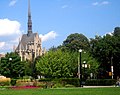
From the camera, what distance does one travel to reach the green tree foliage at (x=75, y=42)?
10556 cm

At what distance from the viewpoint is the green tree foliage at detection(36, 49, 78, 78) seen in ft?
249

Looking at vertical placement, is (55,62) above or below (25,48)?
below

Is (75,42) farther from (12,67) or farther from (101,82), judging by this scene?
(101,82)

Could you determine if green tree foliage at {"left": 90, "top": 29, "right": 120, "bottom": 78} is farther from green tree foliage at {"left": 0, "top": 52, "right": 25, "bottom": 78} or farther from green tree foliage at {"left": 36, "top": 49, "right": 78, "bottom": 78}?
green tree foliage at {"left": 0, "top": 52, "right": 25, "bottom": 78}

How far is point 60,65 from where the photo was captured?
251ft

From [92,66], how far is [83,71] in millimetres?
2852

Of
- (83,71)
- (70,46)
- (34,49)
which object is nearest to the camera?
(83,71)

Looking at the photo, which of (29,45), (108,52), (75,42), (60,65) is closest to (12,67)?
(75,42)

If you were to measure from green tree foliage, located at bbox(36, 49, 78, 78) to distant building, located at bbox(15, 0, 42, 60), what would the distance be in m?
93.6

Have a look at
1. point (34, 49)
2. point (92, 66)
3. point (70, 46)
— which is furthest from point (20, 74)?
point (34, 49)

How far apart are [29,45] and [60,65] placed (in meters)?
104

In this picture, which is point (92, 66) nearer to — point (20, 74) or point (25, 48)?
point (20, 74)

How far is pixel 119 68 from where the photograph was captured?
255 ft

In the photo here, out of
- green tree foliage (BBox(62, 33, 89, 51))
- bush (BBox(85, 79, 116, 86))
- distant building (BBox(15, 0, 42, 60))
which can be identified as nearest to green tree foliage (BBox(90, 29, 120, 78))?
bush (BBox(85, 79, 116, 86))
